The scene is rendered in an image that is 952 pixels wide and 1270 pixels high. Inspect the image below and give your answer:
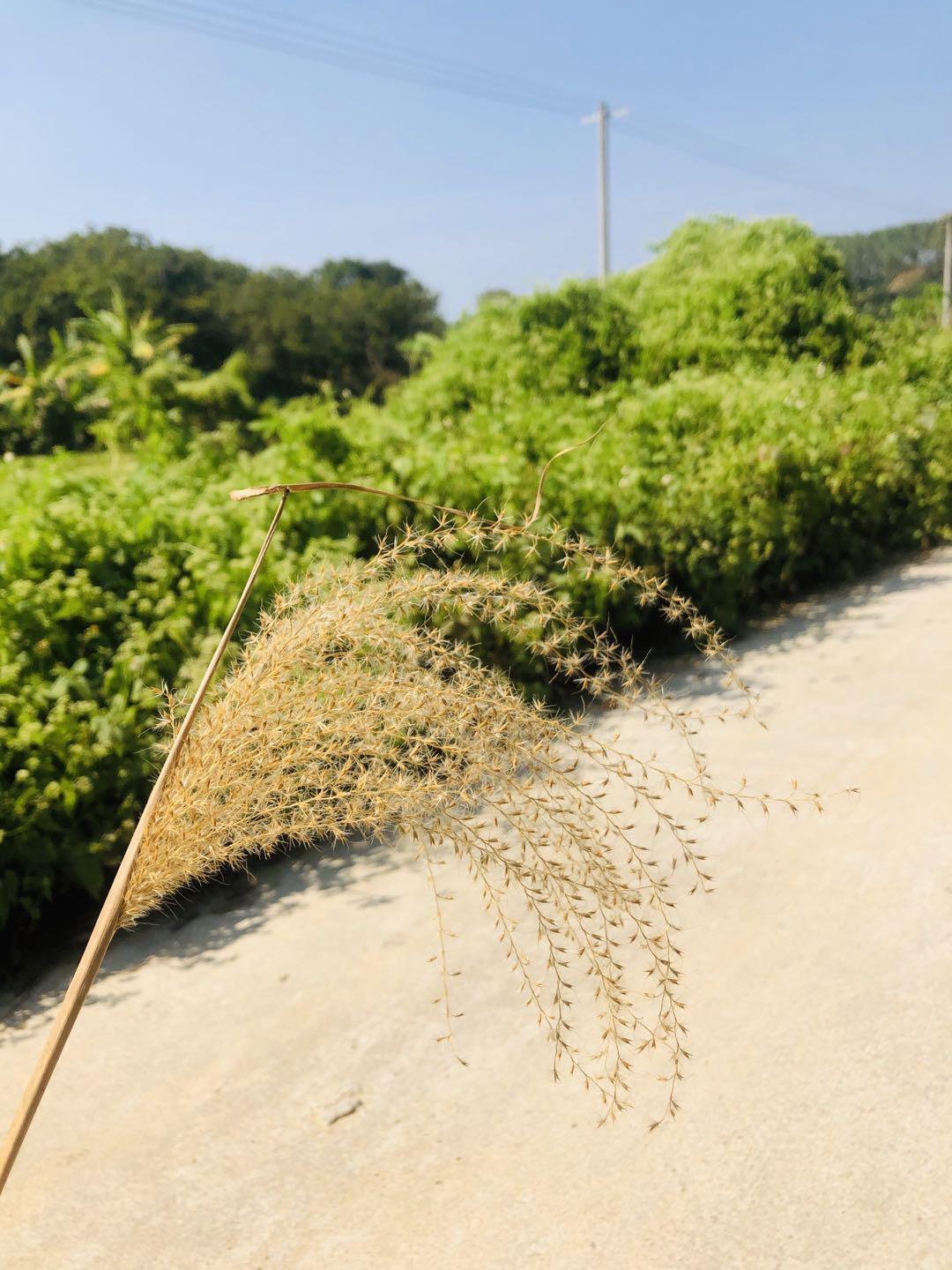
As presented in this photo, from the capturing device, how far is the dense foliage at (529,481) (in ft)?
11.5

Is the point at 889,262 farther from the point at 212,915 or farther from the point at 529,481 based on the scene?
the point at 212,915

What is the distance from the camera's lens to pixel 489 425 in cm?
659

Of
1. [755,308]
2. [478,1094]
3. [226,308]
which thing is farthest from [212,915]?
[226,308]

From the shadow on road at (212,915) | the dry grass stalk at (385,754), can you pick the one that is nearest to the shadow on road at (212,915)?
the shadow on road at (212,915)

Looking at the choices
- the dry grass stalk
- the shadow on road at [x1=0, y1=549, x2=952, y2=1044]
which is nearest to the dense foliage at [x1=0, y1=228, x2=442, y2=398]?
the shadow on road at [x1=0, y1=549, x2=952, y2=1044]

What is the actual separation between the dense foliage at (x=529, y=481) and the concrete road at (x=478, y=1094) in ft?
2.26

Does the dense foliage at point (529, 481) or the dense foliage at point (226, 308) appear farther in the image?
the dense foliage at point (226, 308)

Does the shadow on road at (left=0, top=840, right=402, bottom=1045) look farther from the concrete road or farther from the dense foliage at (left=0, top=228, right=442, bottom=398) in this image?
the dense foliage at (left=0, top=228, right=442, bottom=398)

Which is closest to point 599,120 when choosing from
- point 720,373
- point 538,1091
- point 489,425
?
point 720,373

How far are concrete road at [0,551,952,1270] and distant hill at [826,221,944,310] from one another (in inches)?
369

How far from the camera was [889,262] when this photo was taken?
14773 millimetres

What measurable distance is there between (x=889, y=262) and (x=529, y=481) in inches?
470

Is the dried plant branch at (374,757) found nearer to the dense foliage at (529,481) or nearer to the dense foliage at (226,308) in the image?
the dense foliage at (529,481)

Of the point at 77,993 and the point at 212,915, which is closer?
the point at 77,993
